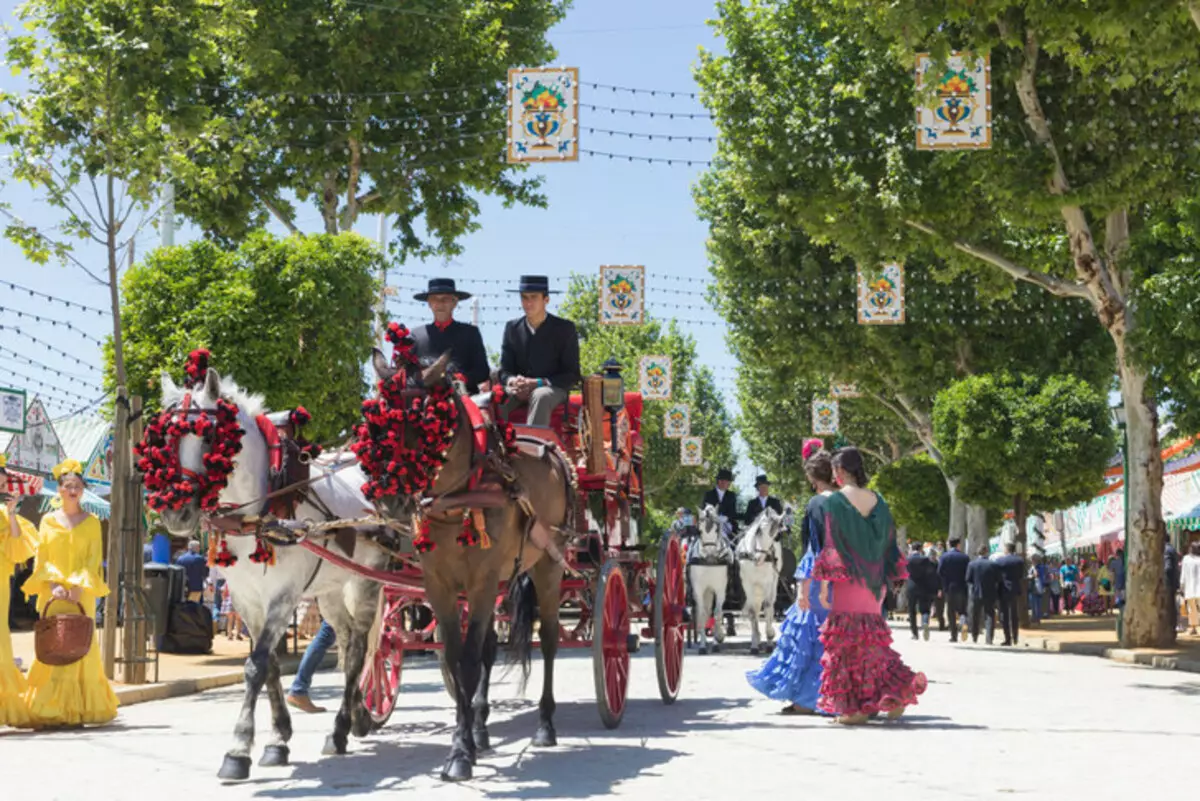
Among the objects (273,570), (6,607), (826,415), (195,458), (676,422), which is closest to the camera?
(195,458)

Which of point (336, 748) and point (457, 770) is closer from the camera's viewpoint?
point (457, 770)

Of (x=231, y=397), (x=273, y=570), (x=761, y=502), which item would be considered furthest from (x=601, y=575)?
(x=761, y=502)

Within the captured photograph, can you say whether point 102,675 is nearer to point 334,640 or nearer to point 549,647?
point 334,640

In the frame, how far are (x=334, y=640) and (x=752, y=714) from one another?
143 inches

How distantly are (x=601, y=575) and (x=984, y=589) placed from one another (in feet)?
58.0

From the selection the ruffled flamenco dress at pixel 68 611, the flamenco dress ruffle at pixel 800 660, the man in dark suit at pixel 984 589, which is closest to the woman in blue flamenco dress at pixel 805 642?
the flamenco dress ruffle at pixel 800 660

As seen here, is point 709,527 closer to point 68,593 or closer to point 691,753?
point 68,593

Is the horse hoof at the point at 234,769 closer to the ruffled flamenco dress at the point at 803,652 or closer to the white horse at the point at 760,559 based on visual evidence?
the ruffled flamenco dress at the point at 803,652

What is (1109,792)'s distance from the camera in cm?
821

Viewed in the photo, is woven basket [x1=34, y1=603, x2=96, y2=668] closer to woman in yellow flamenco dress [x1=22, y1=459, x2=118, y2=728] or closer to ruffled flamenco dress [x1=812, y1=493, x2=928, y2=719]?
woman in yellow flamenco dress [x1=22, y1=459, x2=118, y2=728]

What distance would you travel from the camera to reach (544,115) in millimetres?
20297

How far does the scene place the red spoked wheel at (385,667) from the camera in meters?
11.4

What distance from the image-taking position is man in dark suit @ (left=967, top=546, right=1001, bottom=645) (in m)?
27.5

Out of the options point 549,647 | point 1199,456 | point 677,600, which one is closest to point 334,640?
point 549,647
